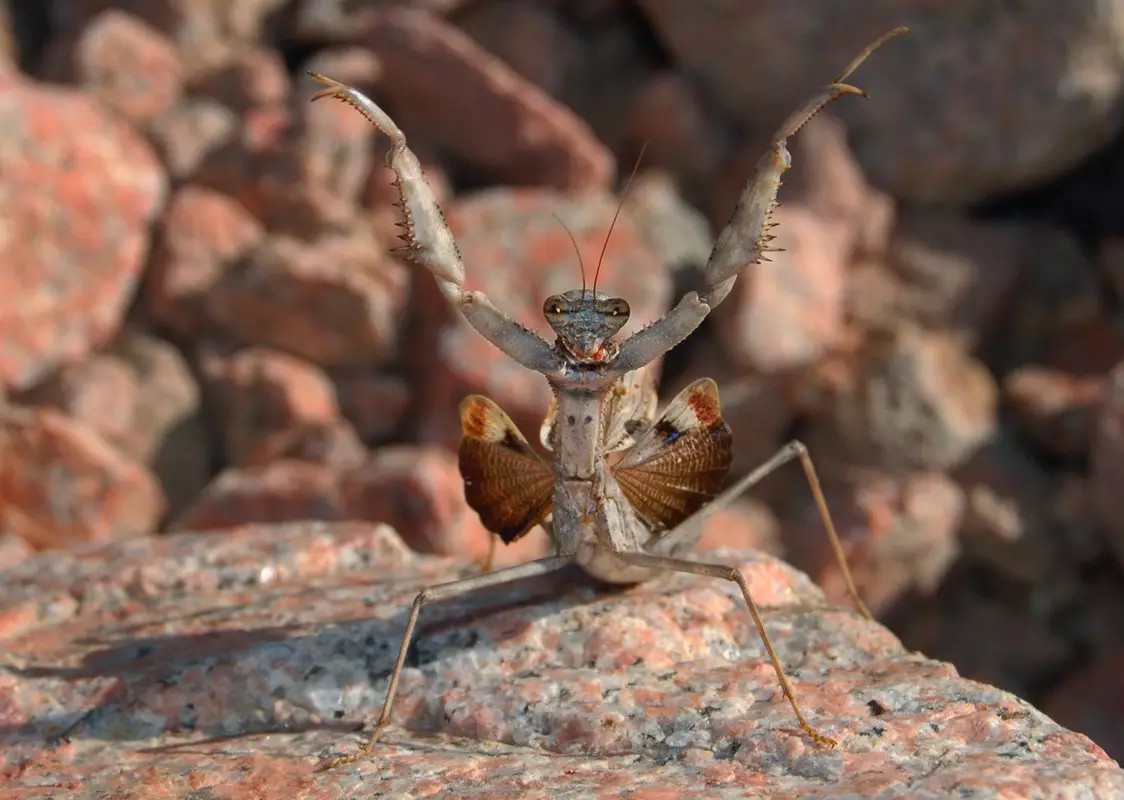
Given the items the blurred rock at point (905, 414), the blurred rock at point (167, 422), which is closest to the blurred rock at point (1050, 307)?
the blurred rock at point (905, 414)

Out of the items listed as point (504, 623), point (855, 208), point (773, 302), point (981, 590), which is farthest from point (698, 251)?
point (504, 623)

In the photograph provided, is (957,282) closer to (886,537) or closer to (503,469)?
(886,537)

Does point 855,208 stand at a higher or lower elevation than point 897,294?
higher

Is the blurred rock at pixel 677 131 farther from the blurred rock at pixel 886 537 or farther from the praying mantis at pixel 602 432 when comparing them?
the praying mantis at pixel 602 432

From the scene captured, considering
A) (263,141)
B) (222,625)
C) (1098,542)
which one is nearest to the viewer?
(222,625)

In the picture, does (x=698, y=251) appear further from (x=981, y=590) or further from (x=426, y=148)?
(x=981, y=590)

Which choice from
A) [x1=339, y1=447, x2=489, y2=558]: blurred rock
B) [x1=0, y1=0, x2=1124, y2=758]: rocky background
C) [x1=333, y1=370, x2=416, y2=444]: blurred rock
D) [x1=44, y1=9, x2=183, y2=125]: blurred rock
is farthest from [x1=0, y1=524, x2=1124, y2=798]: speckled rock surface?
[x1=44, y1=9, x2=183, y2=125]: blurred rock
